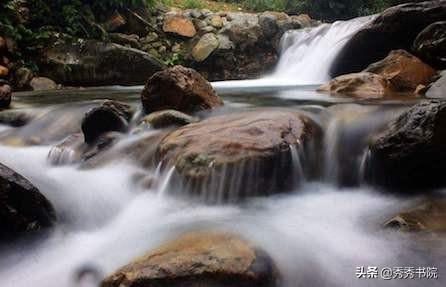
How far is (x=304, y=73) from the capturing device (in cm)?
963

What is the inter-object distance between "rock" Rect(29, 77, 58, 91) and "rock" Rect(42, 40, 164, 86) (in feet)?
0.49

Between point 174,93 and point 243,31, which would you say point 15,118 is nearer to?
point 174,93

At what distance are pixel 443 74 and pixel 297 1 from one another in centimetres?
1027

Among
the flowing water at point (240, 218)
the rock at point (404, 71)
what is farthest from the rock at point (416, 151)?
the rock at point (404, 71)

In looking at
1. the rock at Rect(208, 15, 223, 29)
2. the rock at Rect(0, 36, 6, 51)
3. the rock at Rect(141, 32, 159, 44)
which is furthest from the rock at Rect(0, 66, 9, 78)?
the rock at Rect(208, 15, 223, 29)

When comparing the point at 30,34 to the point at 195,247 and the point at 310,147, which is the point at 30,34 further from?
the point at 195,247

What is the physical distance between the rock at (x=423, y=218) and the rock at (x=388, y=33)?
4.79m

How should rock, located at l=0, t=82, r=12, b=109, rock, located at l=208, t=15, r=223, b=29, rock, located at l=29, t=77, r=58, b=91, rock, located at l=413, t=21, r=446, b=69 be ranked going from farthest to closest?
rock, located at l=208, t=15, r=223, b=29 → rock, located at l=29, t=77, r=58, b=91 → rock, located at l=413, t=21, r=446, b=69 → rock, located at l=0, t=82, r=12, b=109

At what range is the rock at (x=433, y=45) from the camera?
6.49 m

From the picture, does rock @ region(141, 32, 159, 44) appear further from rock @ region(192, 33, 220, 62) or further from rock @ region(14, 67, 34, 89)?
rock @ region(14, 67, 34, 89)

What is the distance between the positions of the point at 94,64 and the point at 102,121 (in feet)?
16.8

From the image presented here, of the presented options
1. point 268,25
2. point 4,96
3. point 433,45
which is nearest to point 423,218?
point 433,45

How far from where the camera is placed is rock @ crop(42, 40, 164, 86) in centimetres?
945

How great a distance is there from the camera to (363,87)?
6230mm
